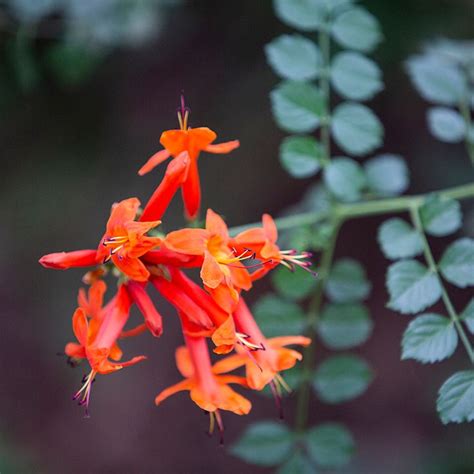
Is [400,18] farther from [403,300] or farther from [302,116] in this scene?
[403,300]

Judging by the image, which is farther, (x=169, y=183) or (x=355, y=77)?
(x=355, y=77)

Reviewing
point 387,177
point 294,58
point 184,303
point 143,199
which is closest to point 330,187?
point 387,177

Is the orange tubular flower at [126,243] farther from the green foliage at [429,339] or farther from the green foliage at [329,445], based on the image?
the green foliage at [329,445]

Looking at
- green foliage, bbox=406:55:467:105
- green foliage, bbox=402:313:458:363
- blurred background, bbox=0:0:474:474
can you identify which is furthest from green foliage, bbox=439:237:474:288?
blurred background, bbox=0:0:474:474

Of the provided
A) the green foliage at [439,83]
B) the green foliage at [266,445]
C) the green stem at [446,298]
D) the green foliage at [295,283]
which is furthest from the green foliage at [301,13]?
the green foliage at [266,445]

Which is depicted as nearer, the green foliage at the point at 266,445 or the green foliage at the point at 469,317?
the green foliage at the point at 469,317

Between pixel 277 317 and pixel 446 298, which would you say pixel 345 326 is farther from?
pixel 446 298
